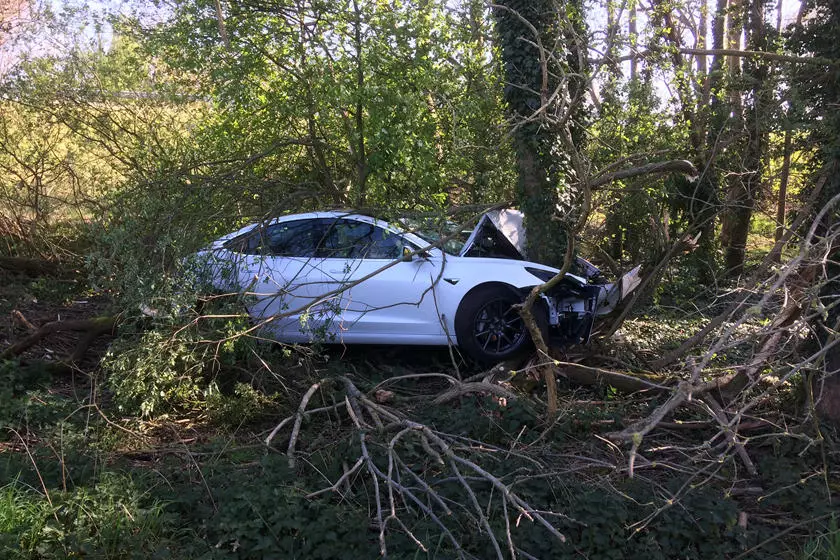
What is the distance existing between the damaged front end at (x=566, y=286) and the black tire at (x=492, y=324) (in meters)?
0.28

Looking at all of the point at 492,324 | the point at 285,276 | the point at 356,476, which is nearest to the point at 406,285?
the point at 492,324

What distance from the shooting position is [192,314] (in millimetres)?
6000

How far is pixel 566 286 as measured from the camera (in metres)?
7.14

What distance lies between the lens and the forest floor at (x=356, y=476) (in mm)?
4043

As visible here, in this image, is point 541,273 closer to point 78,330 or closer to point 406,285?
point 406,285

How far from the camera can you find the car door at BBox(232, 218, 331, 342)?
21.3 feet

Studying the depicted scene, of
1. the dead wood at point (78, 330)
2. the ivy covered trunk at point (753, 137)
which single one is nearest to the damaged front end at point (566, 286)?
the ivy covered trunk at point (753, 137)

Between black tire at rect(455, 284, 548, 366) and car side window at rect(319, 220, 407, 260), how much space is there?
0.91 m

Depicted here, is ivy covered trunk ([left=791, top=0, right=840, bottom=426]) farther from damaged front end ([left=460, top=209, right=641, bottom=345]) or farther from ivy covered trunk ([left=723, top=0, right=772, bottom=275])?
damaged front end ([left=460, top=209, right=641, bottom=345])

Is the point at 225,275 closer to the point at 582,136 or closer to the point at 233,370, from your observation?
the point at 233,370

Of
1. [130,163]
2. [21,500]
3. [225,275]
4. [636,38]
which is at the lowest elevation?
[21,500]

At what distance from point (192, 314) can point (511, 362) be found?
9.77 feet

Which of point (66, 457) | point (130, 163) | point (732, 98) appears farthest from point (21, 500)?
point (732, 98)

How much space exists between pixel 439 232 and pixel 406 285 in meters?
0.62
